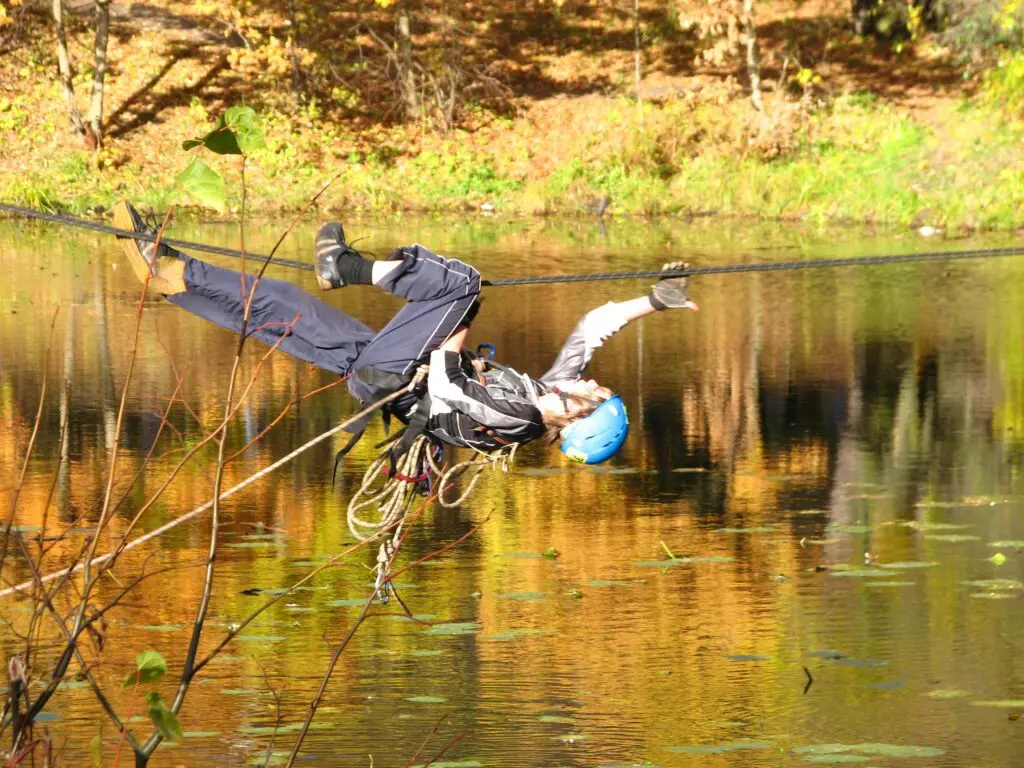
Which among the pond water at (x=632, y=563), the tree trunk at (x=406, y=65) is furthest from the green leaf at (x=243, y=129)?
the tree trunk at (x=406, y=65)

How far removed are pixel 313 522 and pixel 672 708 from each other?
3602 millimetres

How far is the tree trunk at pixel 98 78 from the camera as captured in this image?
30375 mm

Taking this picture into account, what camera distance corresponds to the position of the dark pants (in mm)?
7457

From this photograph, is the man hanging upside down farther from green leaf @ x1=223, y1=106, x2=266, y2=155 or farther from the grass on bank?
the grass on bank

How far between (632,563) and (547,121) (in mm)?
23531

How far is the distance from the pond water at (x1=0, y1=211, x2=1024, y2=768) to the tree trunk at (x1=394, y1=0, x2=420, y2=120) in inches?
576

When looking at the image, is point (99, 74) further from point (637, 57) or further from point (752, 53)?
point (752, 53)

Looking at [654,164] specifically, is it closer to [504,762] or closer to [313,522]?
[313,522]

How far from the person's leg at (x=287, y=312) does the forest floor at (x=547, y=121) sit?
781 inches

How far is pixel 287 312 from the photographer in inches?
308

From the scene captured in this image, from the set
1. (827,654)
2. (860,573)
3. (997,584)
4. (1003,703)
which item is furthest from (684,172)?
(1003,703)

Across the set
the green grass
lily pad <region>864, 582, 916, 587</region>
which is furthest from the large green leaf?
the green grass

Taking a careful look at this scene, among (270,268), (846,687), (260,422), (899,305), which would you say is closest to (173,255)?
(846,687)

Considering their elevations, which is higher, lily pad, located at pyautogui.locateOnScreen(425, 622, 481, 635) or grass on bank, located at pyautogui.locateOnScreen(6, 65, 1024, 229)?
grass on bank, located at pyautogui.locateOnScreen(6, 65, 1024, 229)
